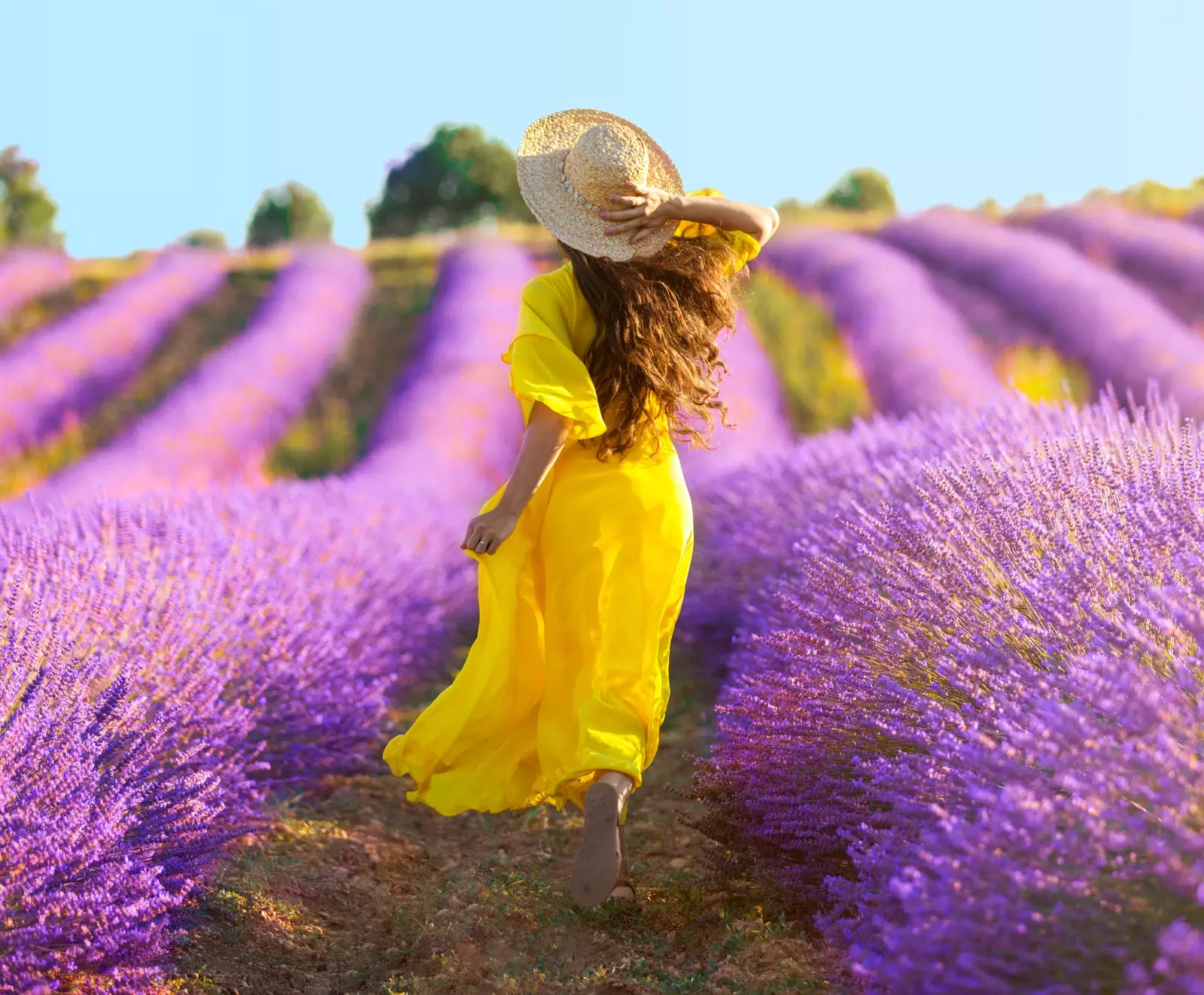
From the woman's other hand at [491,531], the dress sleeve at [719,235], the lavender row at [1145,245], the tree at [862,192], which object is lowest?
the woman's other hand at [491,531]

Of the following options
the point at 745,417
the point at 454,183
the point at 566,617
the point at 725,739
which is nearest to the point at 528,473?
the point at 566,617

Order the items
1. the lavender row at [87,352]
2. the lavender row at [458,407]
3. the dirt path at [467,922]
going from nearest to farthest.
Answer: the dirt path at [467,922]
the lavender row at [458,407]
the lavender row at [87,352]

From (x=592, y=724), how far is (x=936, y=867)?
0.92 meters

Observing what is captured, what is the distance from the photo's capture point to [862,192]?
96.0ft

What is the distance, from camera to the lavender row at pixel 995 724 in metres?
1.20

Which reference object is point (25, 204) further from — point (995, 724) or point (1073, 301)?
point (995, 724)

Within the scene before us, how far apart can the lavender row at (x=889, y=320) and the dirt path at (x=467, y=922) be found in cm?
362

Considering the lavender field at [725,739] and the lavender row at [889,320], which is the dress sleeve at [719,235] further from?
the lavender row at [889,320]

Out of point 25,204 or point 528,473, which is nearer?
point 528,473

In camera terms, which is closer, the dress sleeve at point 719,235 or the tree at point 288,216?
the dress sleeve at point 719,235

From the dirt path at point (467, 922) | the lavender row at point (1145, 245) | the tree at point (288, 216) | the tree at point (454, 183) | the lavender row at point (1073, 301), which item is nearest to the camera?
the dirt path at point (467, 922)

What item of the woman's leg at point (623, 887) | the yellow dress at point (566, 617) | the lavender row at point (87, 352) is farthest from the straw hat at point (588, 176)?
the lavender row at point (87, 352)

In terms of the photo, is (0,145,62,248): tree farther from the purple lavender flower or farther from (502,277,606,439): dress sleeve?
(502,277,606,439): dress sleeve

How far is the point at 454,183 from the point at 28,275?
15.9 metres
